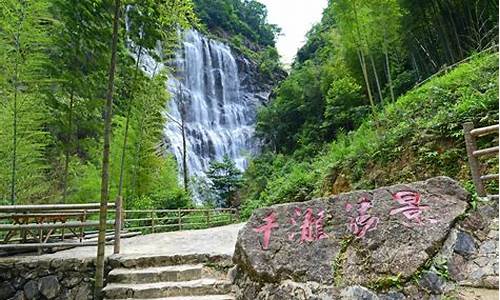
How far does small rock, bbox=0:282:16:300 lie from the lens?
3.94 meters

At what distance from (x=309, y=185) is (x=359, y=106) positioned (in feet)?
23.6

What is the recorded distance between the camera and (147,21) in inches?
185

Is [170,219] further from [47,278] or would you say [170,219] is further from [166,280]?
[166,280]

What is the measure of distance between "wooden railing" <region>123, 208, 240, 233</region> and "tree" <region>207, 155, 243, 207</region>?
5.33 metres

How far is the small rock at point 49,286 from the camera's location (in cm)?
391

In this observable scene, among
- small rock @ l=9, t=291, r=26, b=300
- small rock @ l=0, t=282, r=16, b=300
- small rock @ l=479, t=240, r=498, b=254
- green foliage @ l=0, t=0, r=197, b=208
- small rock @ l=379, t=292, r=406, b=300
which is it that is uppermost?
green foliage @ l=0, t=0, r=197, b=208

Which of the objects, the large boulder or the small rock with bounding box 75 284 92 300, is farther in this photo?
the small rock with bounding box 75 284 92 300

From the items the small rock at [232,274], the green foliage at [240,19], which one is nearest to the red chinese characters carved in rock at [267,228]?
the small rock at [232,274]

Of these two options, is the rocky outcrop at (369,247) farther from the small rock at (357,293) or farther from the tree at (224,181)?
the tree at (224,181)

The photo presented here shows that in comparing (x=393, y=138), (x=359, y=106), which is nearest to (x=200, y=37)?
(x=359, y=106)

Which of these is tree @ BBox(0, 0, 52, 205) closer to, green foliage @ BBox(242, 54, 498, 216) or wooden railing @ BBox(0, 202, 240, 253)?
wooden railing @ BBox(0, 202, 240, 253)

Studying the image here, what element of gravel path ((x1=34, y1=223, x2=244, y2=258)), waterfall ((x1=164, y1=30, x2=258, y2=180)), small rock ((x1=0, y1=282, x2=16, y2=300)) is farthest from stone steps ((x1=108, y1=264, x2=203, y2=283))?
waterfall ((x1=164, y1=30, x2=258, y2=180))

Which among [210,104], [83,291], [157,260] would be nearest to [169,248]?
[157,260]

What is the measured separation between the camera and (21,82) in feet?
19.9
